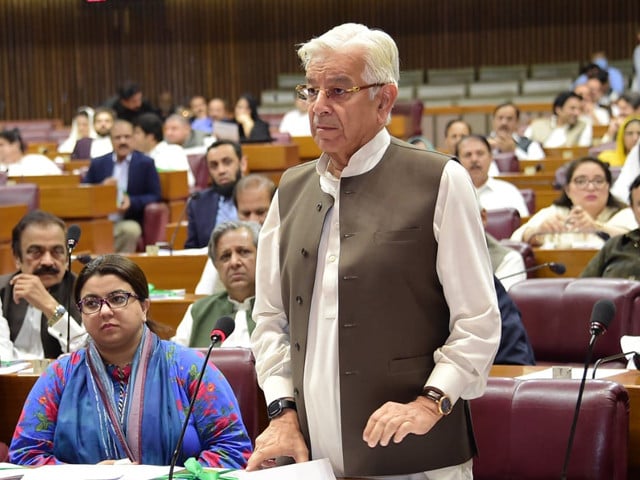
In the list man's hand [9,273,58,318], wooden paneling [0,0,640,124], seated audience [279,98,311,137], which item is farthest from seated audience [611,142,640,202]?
wooden paneling [0,0,640,124]

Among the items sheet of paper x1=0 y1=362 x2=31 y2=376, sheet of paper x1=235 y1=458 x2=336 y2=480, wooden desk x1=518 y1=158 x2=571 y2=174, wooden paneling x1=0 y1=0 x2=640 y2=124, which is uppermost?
wooden paneling x1=0 y1=0 x2=640 y2=124

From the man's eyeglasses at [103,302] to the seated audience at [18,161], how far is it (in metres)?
6.84

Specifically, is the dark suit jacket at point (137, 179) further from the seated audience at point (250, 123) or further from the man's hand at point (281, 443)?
the man's hand at point (281, 443)

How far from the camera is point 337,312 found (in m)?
1.94

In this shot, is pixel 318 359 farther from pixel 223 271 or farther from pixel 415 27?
pixel 415 27

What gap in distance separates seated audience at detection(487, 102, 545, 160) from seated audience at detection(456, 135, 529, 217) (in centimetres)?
304

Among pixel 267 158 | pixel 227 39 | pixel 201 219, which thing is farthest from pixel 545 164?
pixel 227 39

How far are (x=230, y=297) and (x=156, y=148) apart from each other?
5941mm

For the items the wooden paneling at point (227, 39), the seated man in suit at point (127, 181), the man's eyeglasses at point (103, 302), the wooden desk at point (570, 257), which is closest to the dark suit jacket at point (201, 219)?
the seated man in suit at point (127, 181)

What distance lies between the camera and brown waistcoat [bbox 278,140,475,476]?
6.25ft

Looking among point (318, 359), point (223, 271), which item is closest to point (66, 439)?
point (318, 359)

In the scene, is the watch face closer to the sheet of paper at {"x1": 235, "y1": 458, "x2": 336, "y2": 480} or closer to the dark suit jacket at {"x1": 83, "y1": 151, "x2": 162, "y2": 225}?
the sheet of paper at {"x1": 235, "y1": 458, "x2": 336, "y2": 480}

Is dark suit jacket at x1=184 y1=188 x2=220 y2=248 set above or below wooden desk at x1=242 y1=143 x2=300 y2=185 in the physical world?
below

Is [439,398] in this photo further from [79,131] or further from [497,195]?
[79,131]
